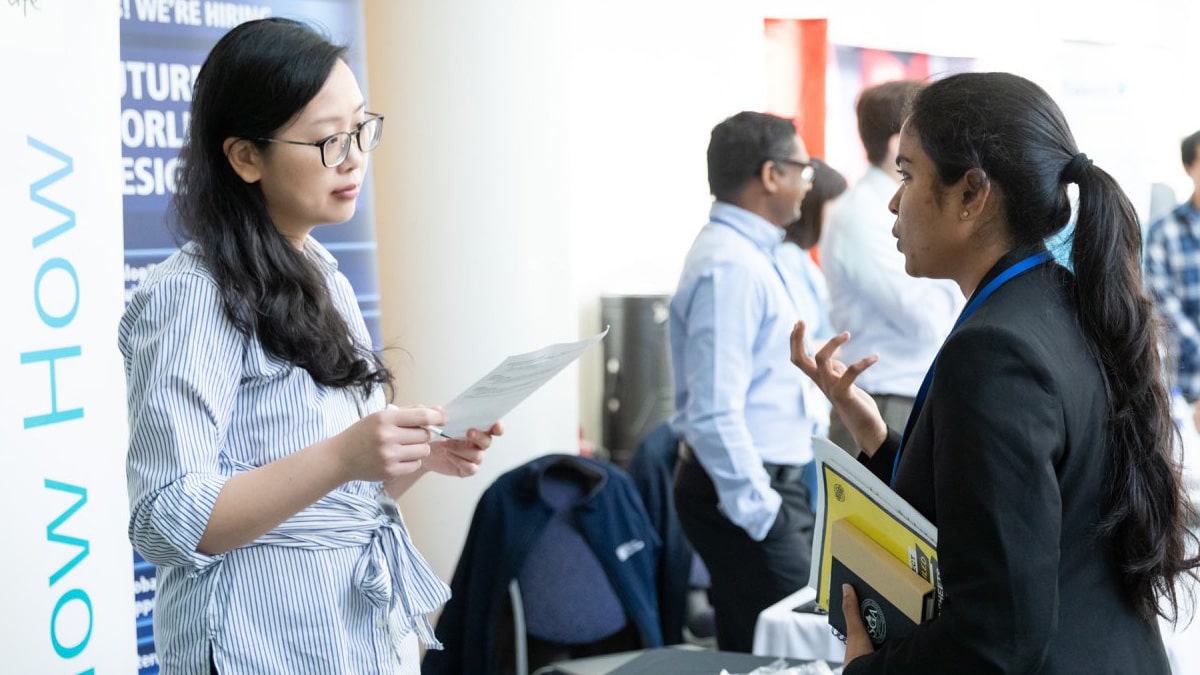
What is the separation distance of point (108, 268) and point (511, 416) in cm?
176

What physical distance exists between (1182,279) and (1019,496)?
148 inches

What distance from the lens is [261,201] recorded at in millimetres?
1510

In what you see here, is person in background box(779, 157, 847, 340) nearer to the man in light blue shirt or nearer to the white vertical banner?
the man in light blue shirt

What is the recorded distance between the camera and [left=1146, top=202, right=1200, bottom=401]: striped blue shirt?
14.3 ft

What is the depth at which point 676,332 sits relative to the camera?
2982mm

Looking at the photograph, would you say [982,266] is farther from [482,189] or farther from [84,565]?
[482,189]

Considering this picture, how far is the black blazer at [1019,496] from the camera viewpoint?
3.71 ft

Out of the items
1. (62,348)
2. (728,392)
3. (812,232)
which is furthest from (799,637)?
(812,232)

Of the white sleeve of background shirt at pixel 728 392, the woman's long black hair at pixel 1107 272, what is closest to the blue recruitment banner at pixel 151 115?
the white sleeve of background shirt at pixel 728 392

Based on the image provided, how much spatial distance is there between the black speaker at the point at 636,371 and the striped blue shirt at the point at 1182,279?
257 cm

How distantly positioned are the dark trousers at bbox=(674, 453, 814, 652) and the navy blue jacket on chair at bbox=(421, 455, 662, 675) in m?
0.21

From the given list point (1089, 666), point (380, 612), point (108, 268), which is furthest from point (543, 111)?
point (1089, 666)

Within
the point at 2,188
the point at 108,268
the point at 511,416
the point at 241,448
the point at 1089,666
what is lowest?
the point at 511,416

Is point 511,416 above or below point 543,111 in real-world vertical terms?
below
